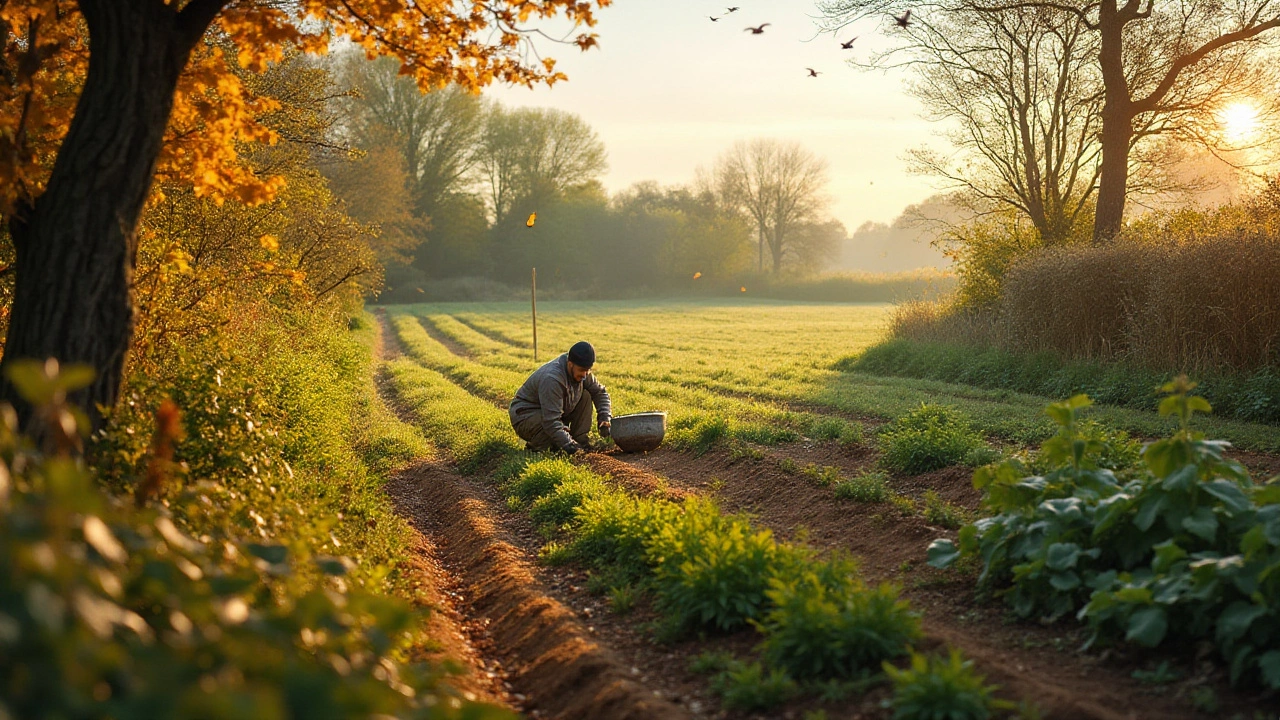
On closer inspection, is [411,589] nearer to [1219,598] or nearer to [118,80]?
[118,80]

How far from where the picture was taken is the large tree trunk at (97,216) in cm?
529

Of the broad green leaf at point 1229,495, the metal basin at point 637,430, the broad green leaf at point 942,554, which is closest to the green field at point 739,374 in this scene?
the metal basin at point 637,430

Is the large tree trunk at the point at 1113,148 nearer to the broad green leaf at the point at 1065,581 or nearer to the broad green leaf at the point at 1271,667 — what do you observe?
the broad green leaf at the point at 1065,581

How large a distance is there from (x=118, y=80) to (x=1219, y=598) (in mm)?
6398

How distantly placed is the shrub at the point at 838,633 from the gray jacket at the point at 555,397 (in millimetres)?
5966

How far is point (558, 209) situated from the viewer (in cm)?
7100

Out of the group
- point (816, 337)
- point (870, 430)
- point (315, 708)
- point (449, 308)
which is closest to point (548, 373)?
point (870, 430)

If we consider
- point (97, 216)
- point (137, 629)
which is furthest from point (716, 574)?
point (97, 216)

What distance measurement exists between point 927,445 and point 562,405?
4.18m

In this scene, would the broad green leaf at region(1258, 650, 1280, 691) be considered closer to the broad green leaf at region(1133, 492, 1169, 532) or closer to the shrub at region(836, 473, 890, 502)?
the broad green leaf at region(1133, 492, 1169, 532)

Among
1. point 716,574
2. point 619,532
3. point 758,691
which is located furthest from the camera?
point 619,532

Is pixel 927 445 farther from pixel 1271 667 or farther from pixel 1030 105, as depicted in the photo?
pixel 1030 105

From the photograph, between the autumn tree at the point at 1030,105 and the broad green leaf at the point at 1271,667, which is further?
the autumn tree at the point at 1030,105

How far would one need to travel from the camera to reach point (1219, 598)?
165 inches
